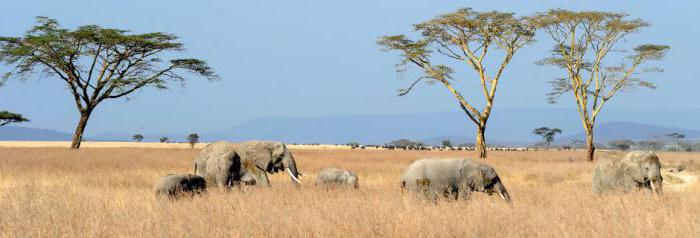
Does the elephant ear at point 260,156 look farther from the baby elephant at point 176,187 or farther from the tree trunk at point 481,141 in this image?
the tree trunk at point 481,141

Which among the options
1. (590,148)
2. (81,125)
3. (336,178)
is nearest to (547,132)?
(590,148)

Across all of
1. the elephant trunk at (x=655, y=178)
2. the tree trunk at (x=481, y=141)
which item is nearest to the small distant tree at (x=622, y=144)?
the tree trunk at (x=481, y=141)

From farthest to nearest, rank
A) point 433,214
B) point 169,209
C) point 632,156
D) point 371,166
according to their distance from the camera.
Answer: point 371,166 < point 632,156 < point 169,209 < point 433,214

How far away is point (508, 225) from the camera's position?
7.77 meters

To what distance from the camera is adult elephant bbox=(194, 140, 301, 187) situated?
13.7 m

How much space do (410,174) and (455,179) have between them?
77 cm

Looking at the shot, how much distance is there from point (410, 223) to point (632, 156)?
7881mm

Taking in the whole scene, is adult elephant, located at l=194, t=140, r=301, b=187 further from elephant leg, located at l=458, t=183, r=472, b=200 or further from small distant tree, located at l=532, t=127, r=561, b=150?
small distant tree, located at l=532, t=127, r=561, b=150

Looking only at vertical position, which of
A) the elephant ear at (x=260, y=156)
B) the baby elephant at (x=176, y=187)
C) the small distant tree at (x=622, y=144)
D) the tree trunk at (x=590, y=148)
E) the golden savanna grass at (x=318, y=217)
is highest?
the small distant tree at (x=622, y=144)

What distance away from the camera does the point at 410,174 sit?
1099 centimetres

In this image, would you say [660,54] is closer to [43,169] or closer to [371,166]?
[371,166]

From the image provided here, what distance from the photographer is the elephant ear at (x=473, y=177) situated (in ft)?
34.7

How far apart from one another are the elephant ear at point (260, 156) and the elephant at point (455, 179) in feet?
14.6

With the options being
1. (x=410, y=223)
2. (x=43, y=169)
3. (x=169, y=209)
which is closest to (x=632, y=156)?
(x=410, y=223)
